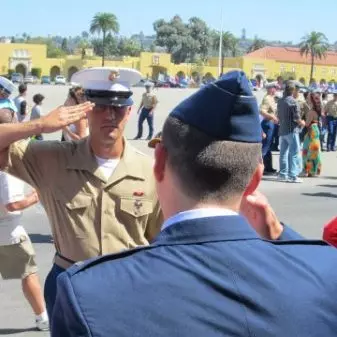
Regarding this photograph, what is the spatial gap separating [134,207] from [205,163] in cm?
216

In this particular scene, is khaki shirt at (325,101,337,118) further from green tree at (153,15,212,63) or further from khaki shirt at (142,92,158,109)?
green tree at (153,15,212,63)

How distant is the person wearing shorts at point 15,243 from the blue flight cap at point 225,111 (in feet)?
12.6

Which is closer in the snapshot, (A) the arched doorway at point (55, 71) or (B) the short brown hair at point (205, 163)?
(B) the short brown hair at point (205, 163)

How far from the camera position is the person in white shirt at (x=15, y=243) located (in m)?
5.51

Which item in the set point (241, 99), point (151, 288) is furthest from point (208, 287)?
point (241, 99)

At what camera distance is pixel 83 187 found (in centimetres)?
384

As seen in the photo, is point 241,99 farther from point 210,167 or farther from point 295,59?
point 295,59

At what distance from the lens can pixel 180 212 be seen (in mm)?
1713

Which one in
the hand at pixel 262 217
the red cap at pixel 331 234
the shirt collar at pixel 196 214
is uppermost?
the shirt collar at pixel 196 214

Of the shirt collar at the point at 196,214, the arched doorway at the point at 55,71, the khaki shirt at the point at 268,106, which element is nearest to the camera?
the shirt collar at the point at 196,214

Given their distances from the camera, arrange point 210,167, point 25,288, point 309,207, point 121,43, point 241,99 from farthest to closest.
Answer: point 121,43
point 309,207
point 25,288
point 241,99
point 210,167

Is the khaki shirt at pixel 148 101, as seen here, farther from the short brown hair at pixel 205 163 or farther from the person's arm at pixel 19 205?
the short brown hair at pixel 205 163

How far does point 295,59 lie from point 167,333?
125886mm

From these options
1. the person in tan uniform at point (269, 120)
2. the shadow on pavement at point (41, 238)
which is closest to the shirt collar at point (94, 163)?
the shadow on pavement at point (41, 238)
